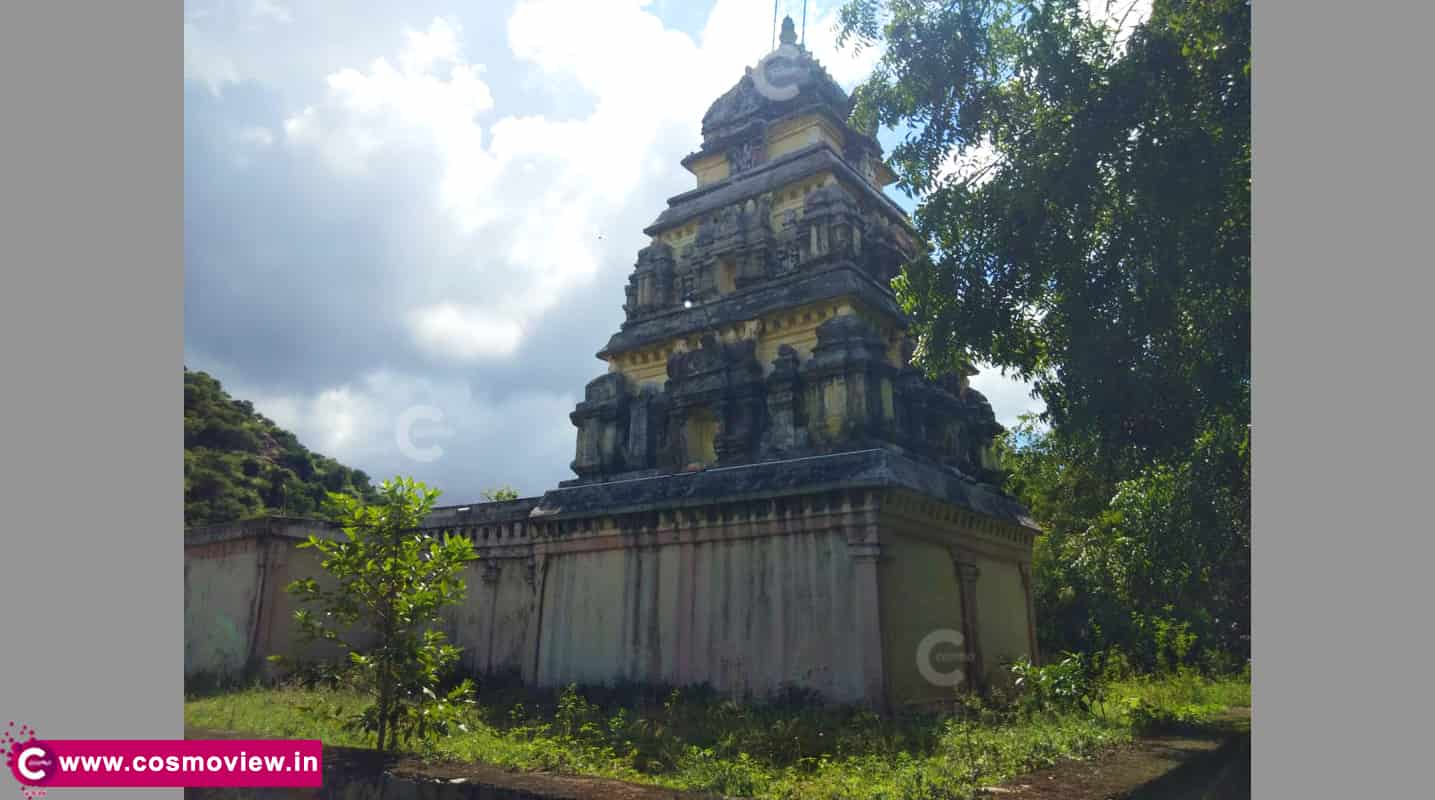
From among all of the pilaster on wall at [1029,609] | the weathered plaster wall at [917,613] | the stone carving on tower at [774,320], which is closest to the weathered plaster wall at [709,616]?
the weathered plaster wall at [917,613]

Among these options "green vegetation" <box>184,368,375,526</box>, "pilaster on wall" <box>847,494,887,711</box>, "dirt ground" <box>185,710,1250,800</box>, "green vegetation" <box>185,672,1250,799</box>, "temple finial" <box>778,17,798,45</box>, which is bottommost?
"green vegetation" <box>185,672,1250,799</box>

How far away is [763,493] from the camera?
1159cm

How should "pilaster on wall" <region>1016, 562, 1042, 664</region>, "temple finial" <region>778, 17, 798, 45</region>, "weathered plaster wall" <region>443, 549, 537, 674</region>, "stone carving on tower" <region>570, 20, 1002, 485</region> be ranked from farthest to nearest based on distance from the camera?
"temple finial" <region>778, 17, 798, 45</region>
"pilaster on wall" <region>1016, 562, 1042, 664</region>
"weathered plaster wall" <region>443, 549, 537, 674</region>
"stone carving on tower" <region>570, 20, 1002, 485</region>

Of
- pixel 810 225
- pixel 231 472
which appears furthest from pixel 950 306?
pixel 231 472

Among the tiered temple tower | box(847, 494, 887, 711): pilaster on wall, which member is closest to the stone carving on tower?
the tiered temple tower

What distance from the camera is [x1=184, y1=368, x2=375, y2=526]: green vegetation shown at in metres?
35.9

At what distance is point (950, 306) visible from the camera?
A: 923 cm

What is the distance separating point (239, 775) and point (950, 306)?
728 centimetres

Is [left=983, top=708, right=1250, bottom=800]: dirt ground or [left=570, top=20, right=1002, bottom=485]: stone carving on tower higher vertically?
[left=570, top=20, right=1002, bottom=485]: stone carving on tower

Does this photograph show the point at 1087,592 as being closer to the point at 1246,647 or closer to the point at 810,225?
the point at 1246,647

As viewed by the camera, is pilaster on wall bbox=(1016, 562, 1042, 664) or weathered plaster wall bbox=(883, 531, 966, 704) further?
pilaster on wall bbox=(1016, 562, 1042, 664)

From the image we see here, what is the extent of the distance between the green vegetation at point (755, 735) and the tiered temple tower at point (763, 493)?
655mm

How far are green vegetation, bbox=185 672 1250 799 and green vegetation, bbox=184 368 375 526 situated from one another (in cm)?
2529

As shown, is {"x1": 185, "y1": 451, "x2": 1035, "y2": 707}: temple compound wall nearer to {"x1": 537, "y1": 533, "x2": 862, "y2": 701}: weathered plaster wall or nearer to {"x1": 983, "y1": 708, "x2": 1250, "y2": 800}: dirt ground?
{"x1": 537, "y1": 533, "x2": 862, "y2": 701}: weathered plaster wall
